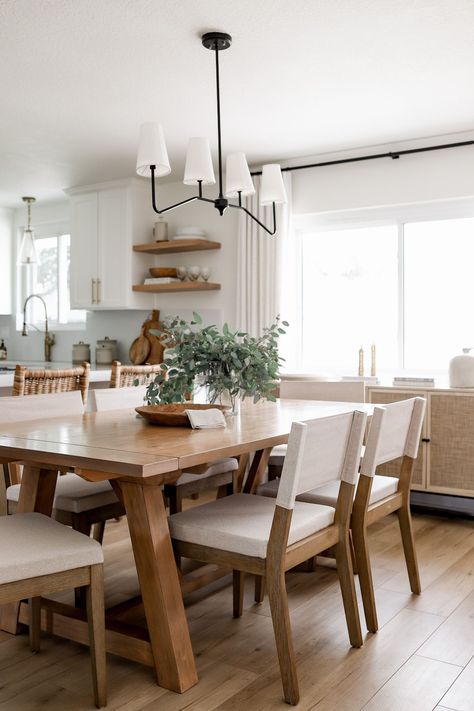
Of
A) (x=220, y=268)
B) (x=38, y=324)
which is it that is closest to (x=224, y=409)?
(x=220, y=268)

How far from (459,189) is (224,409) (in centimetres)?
243

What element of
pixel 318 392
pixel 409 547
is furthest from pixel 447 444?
pixel 409 547

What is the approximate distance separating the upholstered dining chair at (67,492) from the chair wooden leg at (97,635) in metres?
0.64

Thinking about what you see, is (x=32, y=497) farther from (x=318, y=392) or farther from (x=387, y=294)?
(x=387, y=294)

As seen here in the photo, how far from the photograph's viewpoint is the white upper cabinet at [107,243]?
5469mm

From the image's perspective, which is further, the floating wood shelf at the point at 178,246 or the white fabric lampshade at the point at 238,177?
the floating wood shelf at the point at 178,246

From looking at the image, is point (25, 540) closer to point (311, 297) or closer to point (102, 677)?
point (102, 677)

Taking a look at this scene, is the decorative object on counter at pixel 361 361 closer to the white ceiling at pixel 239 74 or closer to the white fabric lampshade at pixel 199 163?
the white ceiling at pixel 239 74

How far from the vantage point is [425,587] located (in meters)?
2.90

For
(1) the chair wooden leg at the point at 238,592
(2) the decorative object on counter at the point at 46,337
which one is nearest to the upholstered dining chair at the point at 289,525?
(1) the chair wooden leg at the point at 238,592

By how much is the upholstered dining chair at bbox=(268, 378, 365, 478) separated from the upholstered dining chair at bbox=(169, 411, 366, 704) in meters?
1.03

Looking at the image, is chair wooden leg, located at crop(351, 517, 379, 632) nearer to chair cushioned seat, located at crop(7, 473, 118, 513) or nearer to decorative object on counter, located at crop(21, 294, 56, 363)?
chair cushioned seat, located at crop(7, 473, 118, 513)

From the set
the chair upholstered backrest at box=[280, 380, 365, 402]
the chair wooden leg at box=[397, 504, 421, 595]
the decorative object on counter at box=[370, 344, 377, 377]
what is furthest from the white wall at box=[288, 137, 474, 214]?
the chair wooden leg at box=[397, 504, 421, 595]

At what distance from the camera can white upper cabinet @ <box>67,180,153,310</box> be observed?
5469 millimetres
